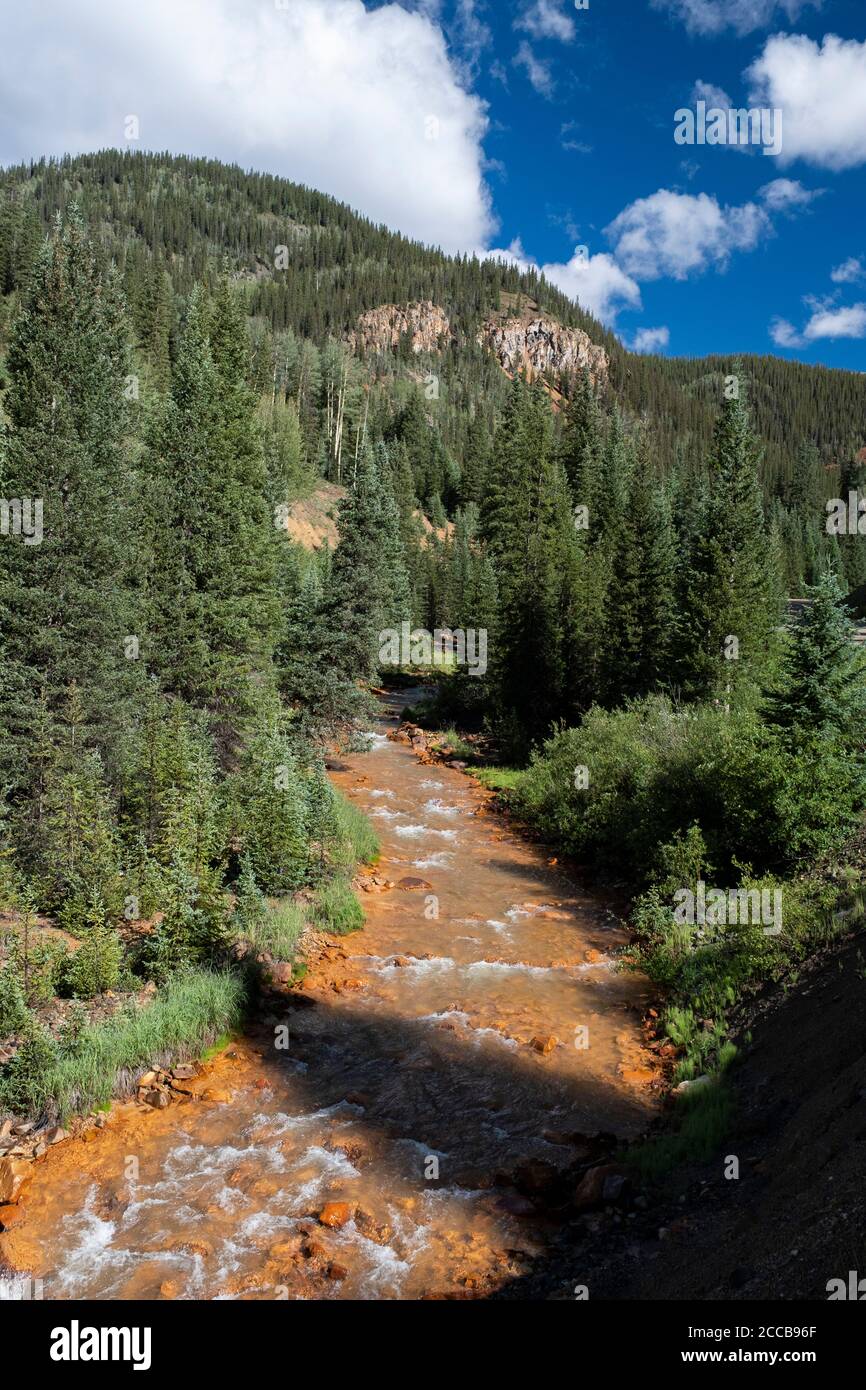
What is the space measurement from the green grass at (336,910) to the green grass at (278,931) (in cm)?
52

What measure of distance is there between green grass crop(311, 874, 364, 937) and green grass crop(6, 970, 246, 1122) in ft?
10.6

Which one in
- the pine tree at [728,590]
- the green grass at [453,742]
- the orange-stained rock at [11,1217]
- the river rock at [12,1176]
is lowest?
the orange-stained rock at [11,1217]

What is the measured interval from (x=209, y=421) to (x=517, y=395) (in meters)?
32.6

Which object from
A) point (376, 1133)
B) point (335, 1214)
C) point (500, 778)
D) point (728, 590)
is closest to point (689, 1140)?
point (376, 1133)

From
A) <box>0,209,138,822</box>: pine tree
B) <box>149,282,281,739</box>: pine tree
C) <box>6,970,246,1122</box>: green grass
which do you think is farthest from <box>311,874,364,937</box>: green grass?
<box>149,282,281,739</box>: pine tree

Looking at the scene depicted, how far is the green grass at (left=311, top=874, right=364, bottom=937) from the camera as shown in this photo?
51.8 ft

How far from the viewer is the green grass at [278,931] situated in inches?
555

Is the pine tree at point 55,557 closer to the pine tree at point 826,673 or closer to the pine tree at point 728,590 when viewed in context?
Result: the pine tree at point 826,673

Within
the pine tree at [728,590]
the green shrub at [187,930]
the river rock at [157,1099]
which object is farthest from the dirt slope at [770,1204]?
the pine tree at [728,590]

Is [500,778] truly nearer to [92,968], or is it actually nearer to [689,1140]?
[92,968]

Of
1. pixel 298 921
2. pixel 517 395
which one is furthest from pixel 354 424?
pixel 298 921

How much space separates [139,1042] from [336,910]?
5.54m

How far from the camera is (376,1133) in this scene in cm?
958

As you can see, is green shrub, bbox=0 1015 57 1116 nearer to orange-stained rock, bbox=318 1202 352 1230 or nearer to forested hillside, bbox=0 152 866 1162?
forested hillside, bbox=0 152 866 1162
